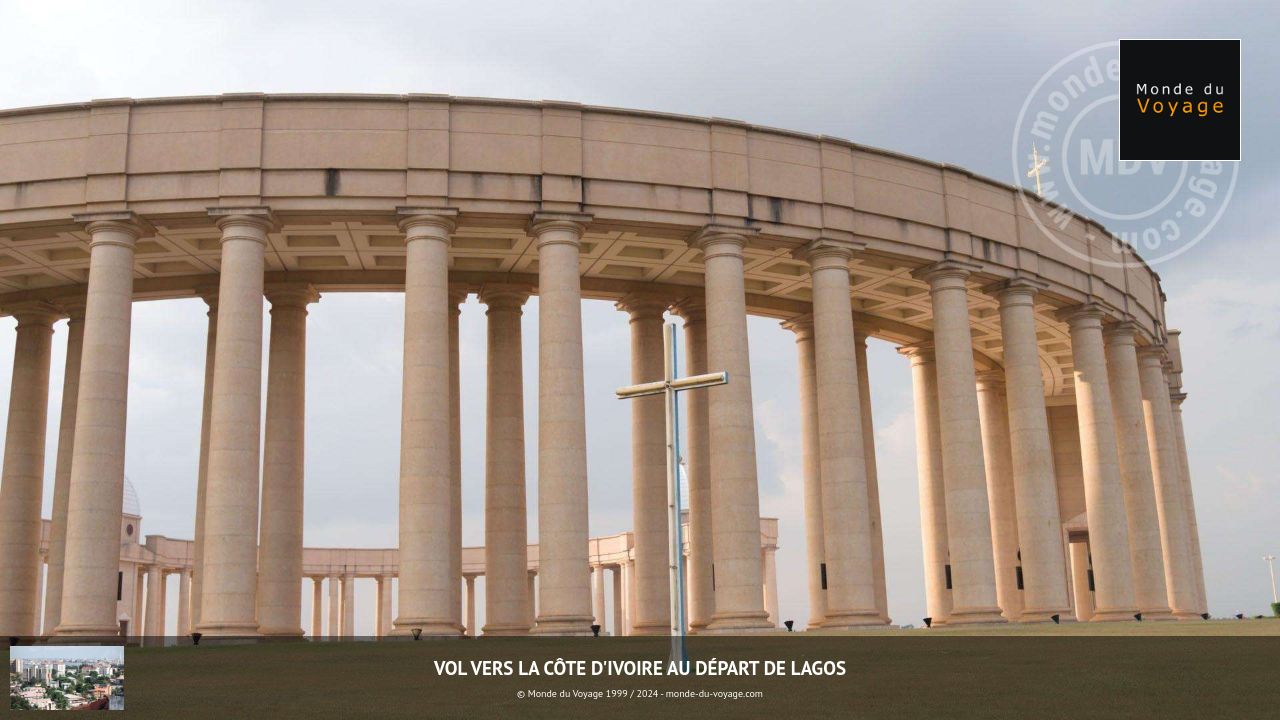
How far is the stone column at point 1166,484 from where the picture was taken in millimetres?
73000

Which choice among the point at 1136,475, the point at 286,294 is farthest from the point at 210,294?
Result: the point at 1136,475

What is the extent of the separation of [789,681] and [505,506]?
32.8 metres

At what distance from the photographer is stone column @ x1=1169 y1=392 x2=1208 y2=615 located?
8319cm

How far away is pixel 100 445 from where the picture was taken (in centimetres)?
4791

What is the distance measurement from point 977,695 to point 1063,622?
37.8 m

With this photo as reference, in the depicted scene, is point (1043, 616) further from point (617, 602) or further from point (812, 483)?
point (617, 602)

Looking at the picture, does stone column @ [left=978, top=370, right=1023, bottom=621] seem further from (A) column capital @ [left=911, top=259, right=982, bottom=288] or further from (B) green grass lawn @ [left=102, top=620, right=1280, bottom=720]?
(B) green grass lawn @ [left=102, top=620, right=1280, bottom=720]

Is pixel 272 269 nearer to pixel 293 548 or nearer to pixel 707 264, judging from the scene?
pixel 293 548

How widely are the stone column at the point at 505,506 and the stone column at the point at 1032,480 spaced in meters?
24.7

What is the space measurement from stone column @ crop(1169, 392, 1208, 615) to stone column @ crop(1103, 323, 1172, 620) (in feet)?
45.1

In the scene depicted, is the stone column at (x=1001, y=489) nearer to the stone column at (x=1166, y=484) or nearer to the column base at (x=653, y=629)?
the stone column at (x=1166, y=484)

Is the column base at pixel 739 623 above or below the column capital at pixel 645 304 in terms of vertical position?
below

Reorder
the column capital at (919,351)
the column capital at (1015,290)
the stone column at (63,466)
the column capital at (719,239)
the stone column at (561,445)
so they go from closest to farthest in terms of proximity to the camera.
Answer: the stone column at (561,445)
the column capital at (719,239)
the stone column at (63,466)
the column capital at (1015,290)
the column capital at (919,351)

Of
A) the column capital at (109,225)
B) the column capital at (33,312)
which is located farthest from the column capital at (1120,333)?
the column capital at (33,312)
